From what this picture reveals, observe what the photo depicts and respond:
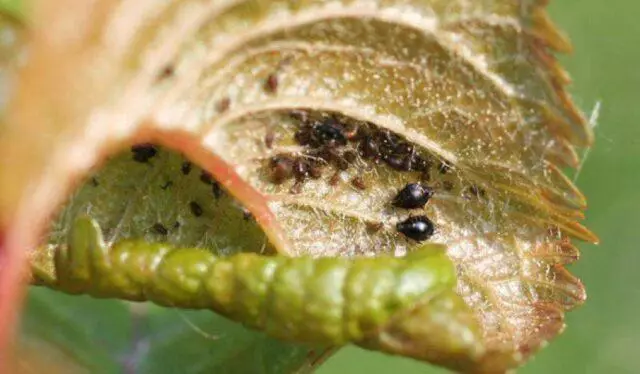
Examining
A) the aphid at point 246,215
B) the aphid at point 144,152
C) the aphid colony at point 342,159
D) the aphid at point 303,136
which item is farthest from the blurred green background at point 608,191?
the aphid at point 144,152

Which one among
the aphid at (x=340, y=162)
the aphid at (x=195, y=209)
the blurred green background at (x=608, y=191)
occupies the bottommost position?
the aphid at (x=195, y=209)

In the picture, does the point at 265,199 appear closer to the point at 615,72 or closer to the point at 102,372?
the point at 102,372

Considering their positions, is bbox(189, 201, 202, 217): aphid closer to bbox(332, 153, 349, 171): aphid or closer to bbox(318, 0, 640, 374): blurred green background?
bbox(332, 153, 349, 171): aphid

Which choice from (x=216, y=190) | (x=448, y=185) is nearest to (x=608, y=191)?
(x=448, y=185)

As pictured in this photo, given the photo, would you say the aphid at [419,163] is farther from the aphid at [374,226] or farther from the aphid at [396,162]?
the aphid at [374,226]

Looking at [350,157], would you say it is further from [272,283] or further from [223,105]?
[272,283]

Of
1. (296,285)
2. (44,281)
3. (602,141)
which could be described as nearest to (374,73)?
(296,285)
